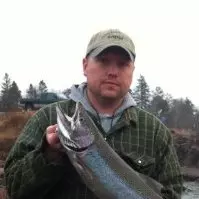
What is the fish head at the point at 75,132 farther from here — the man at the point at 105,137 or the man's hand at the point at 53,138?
the man at the point at 105,137

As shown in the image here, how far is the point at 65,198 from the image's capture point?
486cm

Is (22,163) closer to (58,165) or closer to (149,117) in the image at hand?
(58,165)

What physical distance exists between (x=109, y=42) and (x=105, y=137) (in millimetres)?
860

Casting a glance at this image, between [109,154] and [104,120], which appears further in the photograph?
[104,120]

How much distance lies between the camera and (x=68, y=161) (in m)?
4.73

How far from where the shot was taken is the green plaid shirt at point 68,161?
15.4ft

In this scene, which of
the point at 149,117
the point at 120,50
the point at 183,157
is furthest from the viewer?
the point at 183,157

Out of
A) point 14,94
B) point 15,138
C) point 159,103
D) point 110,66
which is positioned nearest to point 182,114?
point 159,103

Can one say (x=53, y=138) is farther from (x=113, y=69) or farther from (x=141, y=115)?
(x=141, y=115)

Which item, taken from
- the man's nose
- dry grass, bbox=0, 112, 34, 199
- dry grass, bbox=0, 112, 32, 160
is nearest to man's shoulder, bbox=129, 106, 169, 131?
the man's nose

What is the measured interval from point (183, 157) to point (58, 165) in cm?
5453

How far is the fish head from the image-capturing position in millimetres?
4234

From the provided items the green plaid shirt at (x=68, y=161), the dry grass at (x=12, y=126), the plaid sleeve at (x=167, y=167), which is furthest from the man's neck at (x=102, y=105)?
the dry grass at (x=12, y=126)

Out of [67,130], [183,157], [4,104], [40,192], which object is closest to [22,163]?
[40,192]
